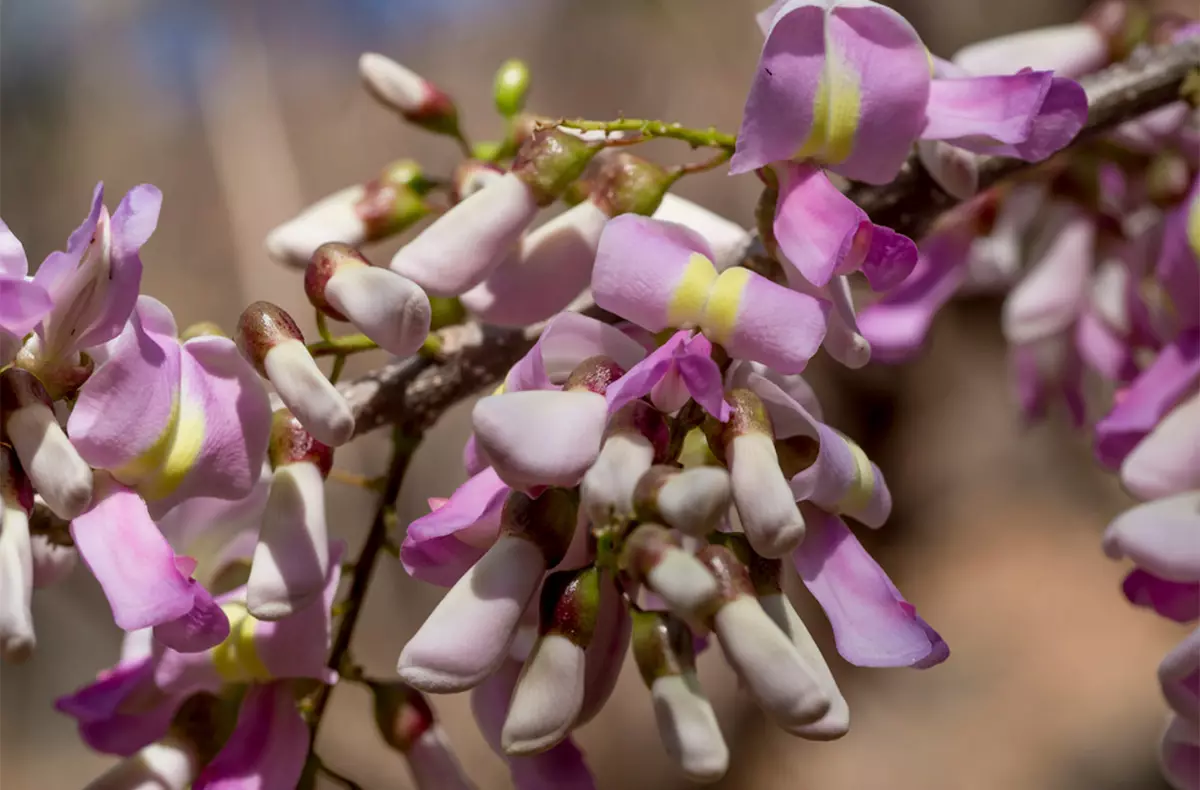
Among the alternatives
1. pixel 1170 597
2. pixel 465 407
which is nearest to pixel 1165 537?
pixel 1170 597

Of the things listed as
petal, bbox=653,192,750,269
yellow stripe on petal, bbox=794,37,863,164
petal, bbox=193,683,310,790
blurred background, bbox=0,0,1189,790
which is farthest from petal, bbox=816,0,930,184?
blurred background, bbox=0,0,1189,790

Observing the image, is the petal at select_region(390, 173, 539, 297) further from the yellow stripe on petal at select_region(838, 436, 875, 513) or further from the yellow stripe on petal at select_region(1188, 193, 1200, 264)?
the yellow stripe on petal at select_region(1188, 193, 1200, 264)

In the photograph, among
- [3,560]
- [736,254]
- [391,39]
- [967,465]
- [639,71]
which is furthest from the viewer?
[391,39]

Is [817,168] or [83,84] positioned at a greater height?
[817,168]

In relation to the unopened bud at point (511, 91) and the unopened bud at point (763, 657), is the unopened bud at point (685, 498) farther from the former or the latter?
the unopened bud at point (511, 91)

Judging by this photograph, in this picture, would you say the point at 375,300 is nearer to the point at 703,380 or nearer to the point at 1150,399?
the point at 703,380

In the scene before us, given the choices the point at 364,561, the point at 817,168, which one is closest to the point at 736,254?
the point at 817,168

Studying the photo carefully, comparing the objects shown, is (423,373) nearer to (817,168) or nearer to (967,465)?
(817,168)
